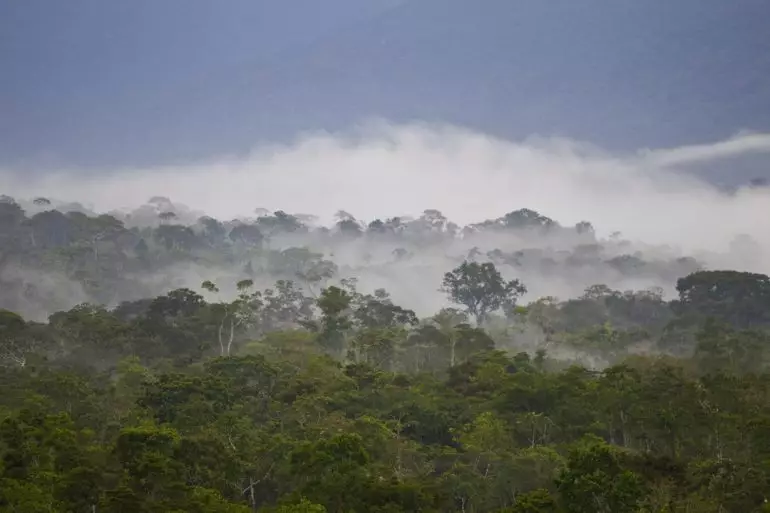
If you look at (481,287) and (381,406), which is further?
(481,287)

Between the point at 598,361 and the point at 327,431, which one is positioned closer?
the point at 327,431

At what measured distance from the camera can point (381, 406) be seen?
30.2m

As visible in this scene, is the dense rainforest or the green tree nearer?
the dense rainforest

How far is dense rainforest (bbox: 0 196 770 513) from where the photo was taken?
18.3 m

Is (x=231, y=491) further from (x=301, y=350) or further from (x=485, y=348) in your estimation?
(x=485, y=348)

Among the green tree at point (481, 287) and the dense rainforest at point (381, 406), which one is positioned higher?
the green tree at point (481, 287)

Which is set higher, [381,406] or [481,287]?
[481,287]

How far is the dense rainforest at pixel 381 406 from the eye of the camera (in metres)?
18.3

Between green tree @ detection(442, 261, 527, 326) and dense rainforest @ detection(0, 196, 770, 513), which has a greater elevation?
green tree @ detection(442, 261, 527, 326)

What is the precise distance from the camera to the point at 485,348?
44719mm

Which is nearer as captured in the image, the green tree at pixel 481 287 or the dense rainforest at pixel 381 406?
the dense rainforest at pixel 381 406

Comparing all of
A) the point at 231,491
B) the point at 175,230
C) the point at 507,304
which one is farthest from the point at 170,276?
the point at 231,491

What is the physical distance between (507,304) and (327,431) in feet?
133

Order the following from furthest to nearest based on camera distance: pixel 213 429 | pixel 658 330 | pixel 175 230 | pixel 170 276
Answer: pixel 175 230
pixel 170 276
pixel 658 330
pixel 213 429
